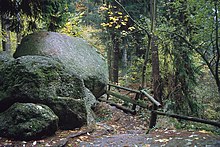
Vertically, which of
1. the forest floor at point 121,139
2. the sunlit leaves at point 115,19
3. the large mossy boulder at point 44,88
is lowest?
the forest floor at point 121,139

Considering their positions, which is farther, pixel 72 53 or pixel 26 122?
pixel 72 53

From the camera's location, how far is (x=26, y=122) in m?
4.41

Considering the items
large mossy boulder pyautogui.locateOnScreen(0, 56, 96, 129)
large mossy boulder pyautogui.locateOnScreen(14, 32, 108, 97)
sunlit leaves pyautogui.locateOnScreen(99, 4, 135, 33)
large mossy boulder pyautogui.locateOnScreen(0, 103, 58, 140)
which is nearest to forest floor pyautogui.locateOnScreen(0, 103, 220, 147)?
large mossy boulder pyautogui.locateOnScreen(0, 103, 58, 140)

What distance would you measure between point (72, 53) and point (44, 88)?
353 cm

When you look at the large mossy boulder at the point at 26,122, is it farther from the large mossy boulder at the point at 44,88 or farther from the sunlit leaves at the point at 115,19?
the sunlit leaves at the point at 115,19

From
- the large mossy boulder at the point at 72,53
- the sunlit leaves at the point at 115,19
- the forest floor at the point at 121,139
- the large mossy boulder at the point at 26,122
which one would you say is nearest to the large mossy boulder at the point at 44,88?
the large mossy boulder at the point at 26,122

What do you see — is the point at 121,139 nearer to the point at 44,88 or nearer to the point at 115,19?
the point at 44,88

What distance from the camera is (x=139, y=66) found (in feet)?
47.0

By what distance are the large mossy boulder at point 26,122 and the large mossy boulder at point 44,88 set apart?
266mm

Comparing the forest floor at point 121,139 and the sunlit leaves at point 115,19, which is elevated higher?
the sunlit leaves at point 115,19

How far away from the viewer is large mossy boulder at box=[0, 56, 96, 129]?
191 inches

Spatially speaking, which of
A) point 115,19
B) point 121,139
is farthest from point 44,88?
point 115,19

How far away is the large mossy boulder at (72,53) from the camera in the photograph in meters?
7.68

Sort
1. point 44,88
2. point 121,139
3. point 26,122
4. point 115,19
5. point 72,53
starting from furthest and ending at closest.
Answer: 1. point 115,19
2. point 72,53
3. point 44,88
4. point 121,139
5. point 26,122
